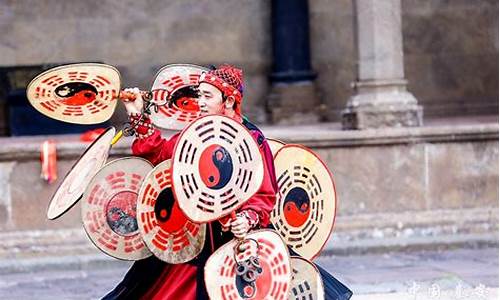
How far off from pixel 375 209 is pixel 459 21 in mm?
3988

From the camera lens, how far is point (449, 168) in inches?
407

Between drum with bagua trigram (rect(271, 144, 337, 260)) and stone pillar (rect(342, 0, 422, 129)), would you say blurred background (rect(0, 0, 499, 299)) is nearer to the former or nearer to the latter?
stone pillar (rect(342, 0, 422, 129))

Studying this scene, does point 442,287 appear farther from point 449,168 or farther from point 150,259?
point 150,259

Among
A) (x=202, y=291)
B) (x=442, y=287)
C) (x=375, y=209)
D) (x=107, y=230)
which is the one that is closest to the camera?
(x=202, y=291)

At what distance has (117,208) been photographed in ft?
19.5

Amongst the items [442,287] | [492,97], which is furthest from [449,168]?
[492,97]

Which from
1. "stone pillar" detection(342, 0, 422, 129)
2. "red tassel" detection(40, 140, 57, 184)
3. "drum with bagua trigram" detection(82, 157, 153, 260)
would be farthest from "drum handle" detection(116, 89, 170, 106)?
"stone pillar" detection(342, 0, 422, 129)

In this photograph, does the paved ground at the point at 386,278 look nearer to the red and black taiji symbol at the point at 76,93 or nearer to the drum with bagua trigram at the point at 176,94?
the drum with bagua trigram at the point at 176,94

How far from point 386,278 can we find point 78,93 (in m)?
3.72

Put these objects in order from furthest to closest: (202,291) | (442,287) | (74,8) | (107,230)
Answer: (74,8) → (442,287) → (107,230) → (202,291)

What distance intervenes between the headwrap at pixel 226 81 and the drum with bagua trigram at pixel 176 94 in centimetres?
42

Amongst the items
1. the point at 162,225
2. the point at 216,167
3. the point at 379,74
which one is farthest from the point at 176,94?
the point at 379,74

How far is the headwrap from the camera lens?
18.1 feet

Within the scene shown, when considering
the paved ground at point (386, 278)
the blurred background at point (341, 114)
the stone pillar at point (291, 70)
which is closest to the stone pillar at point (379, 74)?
the blurred background at point (341, 114)
